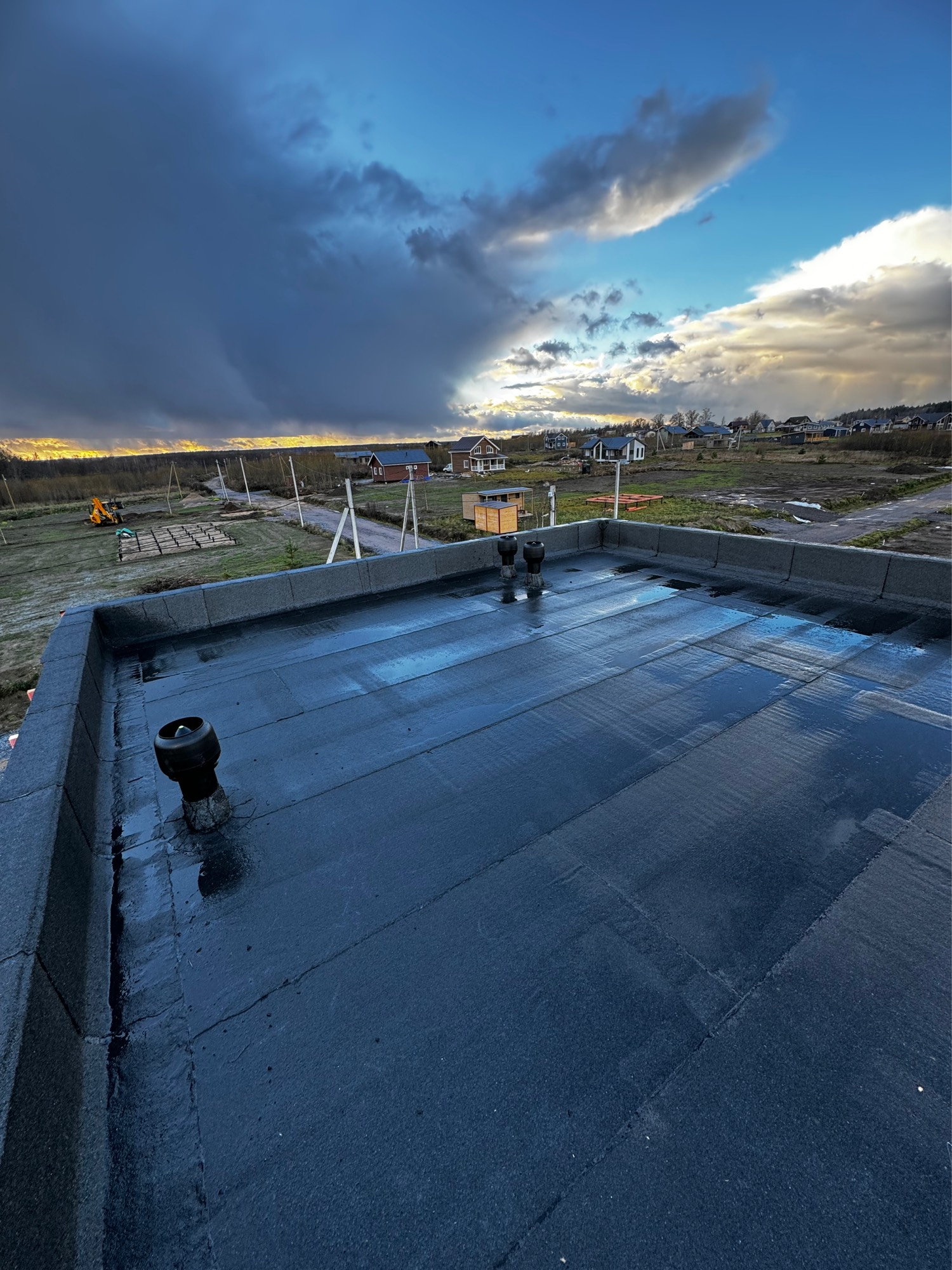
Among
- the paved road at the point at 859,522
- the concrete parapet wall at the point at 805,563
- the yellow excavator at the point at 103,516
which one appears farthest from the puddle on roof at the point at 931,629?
the yellow excavator at the point at 103,516

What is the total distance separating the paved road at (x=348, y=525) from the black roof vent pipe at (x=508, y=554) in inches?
197

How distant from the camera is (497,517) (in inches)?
860

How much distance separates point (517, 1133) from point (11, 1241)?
1419 mm

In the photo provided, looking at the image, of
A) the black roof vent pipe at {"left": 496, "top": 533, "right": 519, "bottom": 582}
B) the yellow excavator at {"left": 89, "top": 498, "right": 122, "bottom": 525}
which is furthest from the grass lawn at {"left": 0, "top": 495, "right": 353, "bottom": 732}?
the black roof vent pipe at {"left": 496, "top": 533, "right": 519, "bottom": 582}

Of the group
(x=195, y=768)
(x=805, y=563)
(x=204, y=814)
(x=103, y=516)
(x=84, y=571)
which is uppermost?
(x=195, y=768)

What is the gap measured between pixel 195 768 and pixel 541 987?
7.23ft

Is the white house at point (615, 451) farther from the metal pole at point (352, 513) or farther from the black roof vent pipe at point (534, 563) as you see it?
the black roof vent pipe at point (534, 563)

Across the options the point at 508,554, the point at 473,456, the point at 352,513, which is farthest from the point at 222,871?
the point at 473,456

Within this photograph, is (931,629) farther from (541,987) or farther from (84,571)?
(84,571)

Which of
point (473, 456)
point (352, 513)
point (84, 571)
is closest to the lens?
point (352, 513)

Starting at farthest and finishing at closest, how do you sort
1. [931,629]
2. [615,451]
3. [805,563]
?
1. [615,451]
2. [805,563]
3. [931,629]

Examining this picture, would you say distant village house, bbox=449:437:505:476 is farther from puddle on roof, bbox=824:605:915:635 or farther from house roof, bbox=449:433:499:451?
puddle on roof, bbox=824:605:915:635

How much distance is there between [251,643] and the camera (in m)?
6.08

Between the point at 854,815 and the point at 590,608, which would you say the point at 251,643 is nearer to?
the point at 590,608
